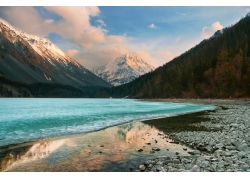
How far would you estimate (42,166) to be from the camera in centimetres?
1016

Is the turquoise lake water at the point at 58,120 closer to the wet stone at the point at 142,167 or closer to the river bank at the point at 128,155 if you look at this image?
the river bank at the point at 128,155

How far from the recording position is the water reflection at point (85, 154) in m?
10.1

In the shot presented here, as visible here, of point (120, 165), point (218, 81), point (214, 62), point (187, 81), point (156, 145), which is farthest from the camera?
point (187, 81)

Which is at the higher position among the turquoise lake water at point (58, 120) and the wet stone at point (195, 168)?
the wet stone at point (195, 168)

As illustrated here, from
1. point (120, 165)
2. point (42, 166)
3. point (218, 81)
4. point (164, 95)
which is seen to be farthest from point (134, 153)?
point (164, 95)

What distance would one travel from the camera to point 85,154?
1233cm

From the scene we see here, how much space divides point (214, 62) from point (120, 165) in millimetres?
117190

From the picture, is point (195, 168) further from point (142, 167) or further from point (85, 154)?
point (85, 154)

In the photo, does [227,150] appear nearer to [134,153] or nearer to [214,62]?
[134,153]

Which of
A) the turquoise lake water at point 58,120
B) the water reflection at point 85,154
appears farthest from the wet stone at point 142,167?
the turquoise lake water at point 58,120

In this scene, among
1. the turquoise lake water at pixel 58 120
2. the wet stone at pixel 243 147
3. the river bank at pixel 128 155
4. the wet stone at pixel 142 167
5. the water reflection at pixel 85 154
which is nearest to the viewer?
the wet stone at pixel 142 167

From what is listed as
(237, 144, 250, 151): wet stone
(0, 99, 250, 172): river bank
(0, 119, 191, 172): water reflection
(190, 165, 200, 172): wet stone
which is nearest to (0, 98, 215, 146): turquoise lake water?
(0, 119, 191, 172): water reflection

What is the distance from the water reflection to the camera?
10.1 meters

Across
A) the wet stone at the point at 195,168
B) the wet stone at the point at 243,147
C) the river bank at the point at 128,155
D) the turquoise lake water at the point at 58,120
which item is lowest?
the turquoise lake water at the point at 58,120
